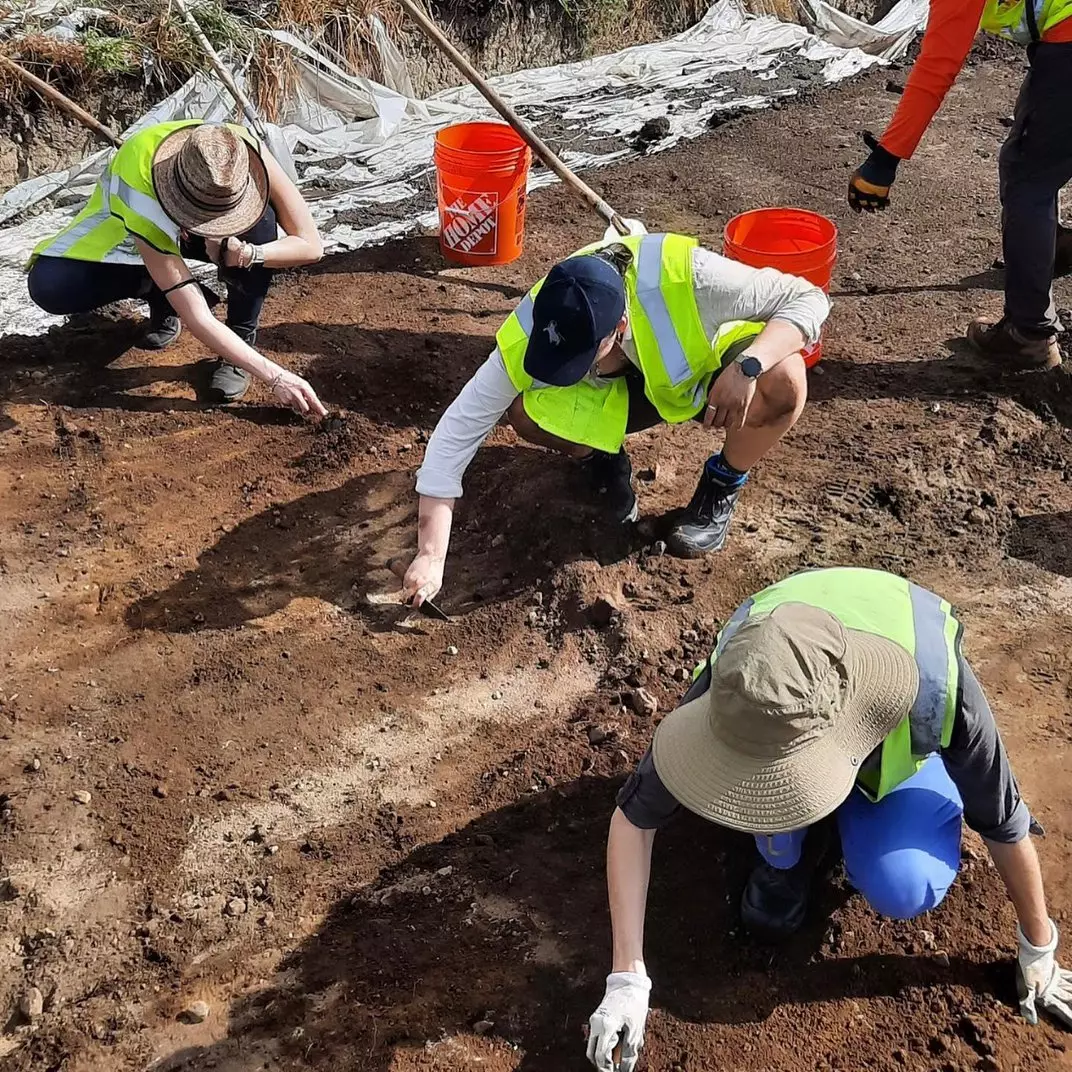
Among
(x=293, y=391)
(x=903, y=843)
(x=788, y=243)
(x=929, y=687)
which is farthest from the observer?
(x=788, y=243)

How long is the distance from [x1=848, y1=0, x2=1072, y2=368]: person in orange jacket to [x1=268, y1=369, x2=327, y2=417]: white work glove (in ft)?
6.51

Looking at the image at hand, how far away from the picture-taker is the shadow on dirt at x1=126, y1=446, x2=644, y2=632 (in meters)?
3.17

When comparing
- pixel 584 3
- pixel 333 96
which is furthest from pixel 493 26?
pixel 333 96

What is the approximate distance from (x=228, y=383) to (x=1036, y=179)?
291 centimetres

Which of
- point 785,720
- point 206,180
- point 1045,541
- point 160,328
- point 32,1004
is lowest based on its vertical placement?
point 1045,541

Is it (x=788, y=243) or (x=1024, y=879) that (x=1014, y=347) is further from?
(x=1024, y=879)

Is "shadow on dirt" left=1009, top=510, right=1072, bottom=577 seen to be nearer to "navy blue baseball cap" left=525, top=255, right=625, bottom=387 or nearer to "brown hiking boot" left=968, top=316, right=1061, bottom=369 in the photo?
"brown hiking boot" left=968, top=316, right=1061, bottom=369

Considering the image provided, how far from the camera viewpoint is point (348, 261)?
4.84m

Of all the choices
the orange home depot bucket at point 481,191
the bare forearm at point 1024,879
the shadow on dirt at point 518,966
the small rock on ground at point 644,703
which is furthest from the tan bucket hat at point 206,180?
the bare forearm at point 1024,879

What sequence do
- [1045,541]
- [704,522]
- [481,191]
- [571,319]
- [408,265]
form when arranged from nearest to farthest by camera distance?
[571,319]
[704,522]
[1045,541]
[481,191]
[408,265]

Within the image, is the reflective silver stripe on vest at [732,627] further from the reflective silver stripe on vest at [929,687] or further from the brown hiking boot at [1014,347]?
the brown hiking boot at [1014,347]

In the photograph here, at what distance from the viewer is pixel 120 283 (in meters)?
3.97

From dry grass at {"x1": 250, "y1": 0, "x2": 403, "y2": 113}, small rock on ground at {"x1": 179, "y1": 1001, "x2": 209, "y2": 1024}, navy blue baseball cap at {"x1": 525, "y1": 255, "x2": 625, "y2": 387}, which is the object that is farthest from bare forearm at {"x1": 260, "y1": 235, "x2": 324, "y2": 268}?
small rock on ground at {"x1": 179, "y1": 1001, "x2": 209, "y2": 1024}

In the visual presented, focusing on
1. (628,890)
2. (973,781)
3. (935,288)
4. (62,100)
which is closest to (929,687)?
(973,781)
